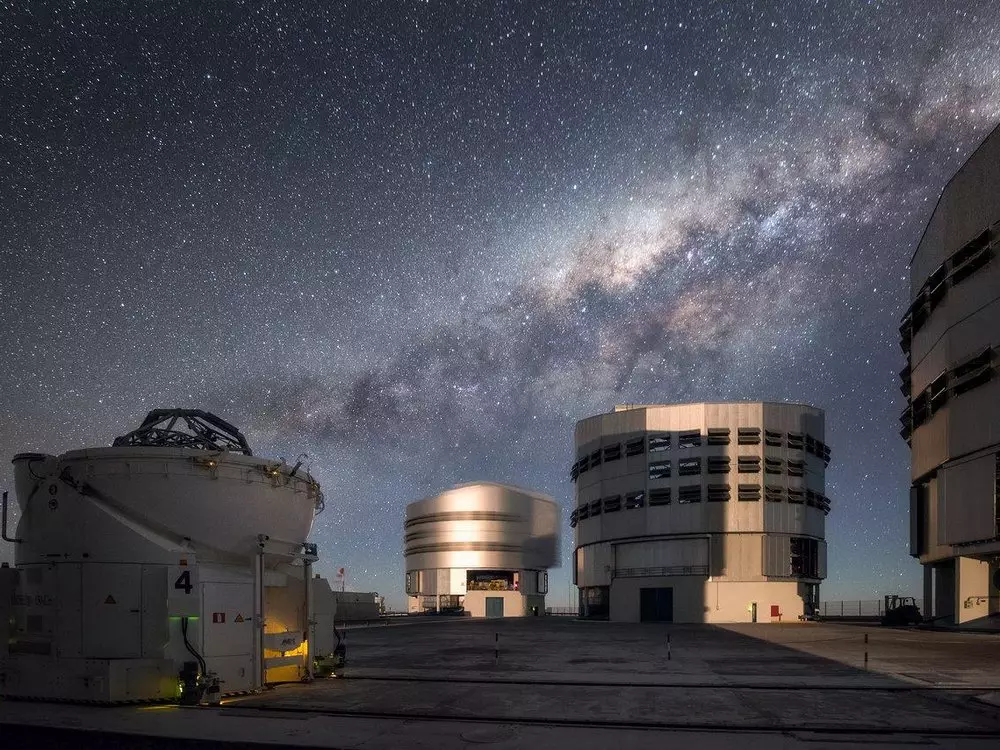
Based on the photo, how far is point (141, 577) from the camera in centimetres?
1498

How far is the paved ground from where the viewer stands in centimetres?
1173

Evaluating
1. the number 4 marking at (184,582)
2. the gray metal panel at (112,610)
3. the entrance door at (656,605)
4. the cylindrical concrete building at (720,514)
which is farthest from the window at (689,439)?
the gray metal panel at (112,610)

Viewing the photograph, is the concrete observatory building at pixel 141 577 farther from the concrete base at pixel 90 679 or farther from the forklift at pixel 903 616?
the forklift at pixel 903 616

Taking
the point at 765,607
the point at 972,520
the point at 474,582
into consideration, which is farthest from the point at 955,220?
the point at 474,582

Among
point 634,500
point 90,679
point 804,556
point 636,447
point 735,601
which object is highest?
point 636,447

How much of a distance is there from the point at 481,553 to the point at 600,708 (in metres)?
80.5

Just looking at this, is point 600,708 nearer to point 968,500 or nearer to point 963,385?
point 968,500

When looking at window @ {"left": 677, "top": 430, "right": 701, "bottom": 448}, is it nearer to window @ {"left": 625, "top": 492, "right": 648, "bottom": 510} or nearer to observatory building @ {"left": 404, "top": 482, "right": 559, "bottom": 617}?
window @ {"left": 625, "top": 492, "right": 648, "bottom": 510}

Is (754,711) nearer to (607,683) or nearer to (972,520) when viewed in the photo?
(607,683)

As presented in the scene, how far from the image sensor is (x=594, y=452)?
70688mm

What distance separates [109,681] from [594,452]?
5839 cm

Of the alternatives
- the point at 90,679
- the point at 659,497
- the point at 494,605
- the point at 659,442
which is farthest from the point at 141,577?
the point at 494,605

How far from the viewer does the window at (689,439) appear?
63.1m

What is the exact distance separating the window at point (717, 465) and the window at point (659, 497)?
357cm
